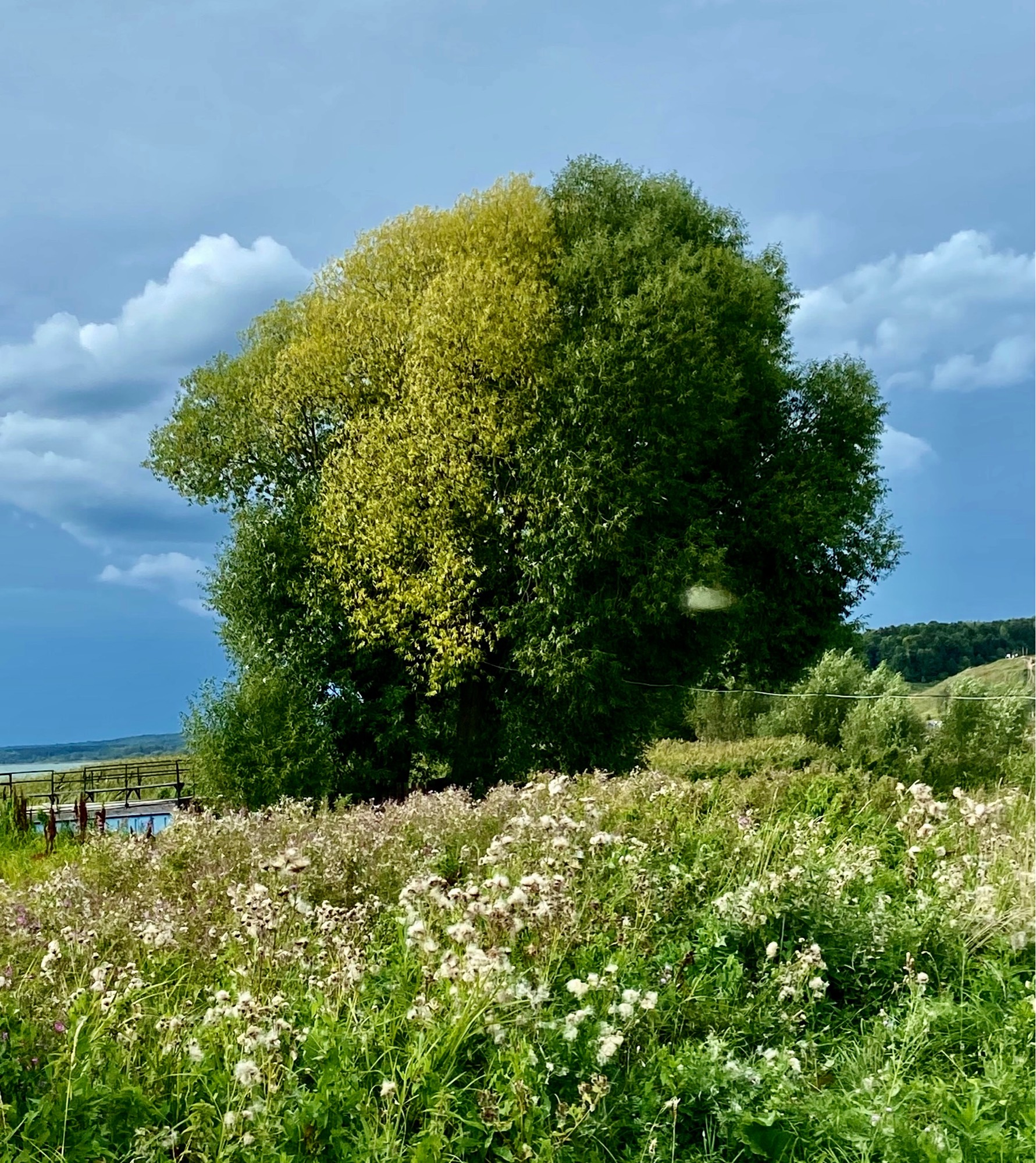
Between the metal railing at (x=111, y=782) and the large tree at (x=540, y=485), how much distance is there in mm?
6714

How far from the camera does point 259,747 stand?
55.4 feet

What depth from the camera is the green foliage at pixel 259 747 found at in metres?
16.9

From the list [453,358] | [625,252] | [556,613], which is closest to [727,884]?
[556,613]

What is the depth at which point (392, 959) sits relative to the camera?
5336 millimetres

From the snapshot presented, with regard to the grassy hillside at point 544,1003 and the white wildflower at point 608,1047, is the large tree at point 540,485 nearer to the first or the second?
the grassy hillside at point 544,1003

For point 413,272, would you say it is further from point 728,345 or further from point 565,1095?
point 565,1095

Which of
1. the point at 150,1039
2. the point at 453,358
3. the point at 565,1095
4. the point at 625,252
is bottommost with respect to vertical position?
the point at 565,1095

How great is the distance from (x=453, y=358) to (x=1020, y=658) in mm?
9598

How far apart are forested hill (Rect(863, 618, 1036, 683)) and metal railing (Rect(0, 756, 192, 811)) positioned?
48.0 ft

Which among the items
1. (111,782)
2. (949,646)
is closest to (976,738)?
(949,646)

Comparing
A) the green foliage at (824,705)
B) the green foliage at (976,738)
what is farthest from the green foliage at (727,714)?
the green foliage at (976,738)

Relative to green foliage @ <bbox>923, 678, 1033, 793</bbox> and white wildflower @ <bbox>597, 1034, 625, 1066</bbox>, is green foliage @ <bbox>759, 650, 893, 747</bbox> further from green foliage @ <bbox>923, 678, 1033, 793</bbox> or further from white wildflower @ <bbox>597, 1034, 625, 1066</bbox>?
white wildflower @ <bbox>597, 1034, 625, 1066</bbox>

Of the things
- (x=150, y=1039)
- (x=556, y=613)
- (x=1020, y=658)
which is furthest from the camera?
(x=556, y=613)

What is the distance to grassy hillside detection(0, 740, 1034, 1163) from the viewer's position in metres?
3.67
